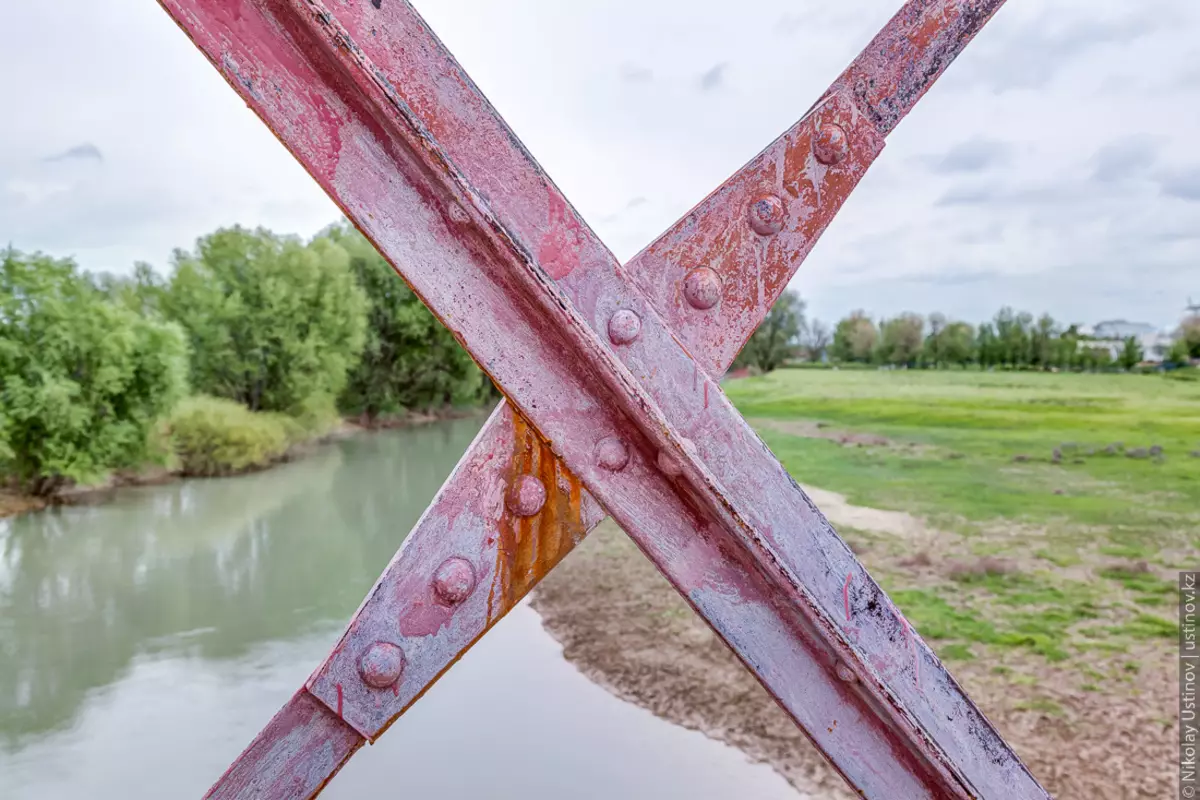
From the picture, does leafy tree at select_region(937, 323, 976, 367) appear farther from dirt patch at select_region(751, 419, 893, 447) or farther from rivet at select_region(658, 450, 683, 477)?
rivet at select_region(658, 450, 683, 477)

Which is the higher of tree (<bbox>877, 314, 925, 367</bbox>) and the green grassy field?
tree (<bbox>877, 314, 925, 367</bbox>)

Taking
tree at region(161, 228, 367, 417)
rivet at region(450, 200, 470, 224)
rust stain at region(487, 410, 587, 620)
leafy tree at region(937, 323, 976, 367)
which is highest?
tree at region(161, 228, 367, 417)

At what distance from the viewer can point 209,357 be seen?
2062 centimetres

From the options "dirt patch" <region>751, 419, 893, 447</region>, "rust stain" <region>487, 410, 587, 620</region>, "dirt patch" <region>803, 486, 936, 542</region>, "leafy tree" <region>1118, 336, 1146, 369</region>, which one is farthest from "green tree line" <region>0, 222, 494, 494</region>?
"leafy tree" <region>1118, 336, 1146, 369</region>

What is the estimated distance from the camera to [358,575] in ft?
33.7

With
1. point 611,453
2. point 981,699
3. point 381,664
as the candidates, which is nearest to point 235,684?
point 981,699

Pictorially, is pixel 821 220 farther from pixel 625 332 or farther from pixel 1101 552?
pixel 1101 552

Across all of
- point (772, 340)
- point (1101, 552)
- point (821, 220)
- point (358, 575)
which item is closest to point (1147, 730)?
point (1101, 552)

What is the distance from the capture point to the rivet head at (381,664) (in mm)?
861

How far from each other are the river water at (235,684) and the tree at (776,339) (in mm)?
7251

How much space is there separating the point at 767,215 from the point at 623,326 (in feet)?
0.65

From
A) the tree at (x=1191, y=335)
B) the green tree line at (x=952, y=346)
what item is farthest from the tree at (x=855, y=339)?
the tree at (x=1191, y=335)

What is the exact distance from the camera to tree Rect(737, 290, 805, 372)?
601 inches

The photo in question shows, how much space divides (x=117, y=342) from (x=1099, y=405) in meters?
14.9
